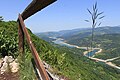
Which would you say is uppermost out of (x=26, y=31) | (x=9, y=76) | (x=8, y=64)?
(x=26, y=31)

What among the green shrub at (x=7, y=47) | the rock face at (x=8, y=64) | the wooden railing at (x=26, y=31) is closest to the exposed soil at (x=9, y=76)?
the rock face at (x=8, y=64)

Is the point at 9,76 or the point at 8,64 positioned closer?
the point at 9,76

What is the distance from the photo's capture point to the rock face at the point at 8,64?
685 centimetres

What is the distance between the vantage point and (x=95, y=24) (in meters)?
10.3

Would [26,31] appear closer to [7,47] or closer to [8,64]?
[8,64]

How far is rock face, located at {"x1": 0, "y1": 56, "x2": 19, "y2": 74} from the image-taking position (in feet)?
22.5

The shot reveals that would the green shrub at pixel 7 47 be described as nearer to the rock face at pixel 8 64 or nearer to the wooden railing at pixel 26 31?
the rock face at pixel 8 64

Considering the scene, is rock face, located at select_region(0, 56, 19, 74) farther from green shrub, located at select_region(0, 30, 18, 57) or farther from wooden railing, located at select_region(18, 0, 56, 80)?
wooden railing, located at select_region(18, 0, 56, 80)

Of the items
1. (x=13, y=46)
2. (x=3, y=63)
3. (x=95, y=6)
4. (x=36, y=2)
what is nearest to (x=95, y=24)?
(x=95, y=6)

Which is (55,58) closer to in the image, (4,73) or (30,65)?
(4,73)

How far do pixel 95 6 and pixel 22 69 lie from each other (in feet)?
17.6

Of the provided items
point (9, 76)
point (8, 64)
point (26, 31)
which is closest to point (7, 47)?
point (8, 64)

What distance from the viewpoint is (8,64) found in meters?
7.21

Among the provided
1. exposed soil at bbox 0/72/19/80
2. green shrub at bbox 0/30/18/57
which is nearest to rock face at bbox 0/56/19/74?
exposed soil at bbox 0/72/19/80
